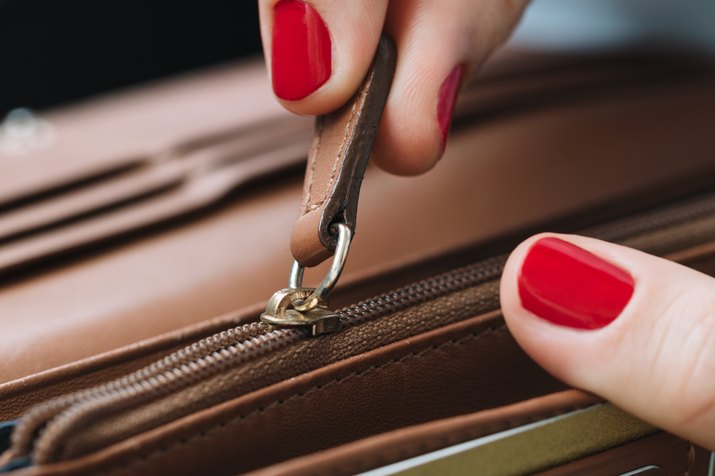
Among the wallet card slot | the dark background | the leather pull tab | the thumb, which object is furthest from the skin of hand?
the dark background

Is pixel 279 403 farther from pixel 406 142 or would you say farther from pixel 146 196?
pixel 146 196

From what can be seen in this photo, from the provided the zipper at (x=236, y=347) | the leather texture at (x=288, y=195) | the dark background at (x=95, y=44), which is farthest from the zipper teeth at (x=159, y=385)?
the dark background at (x=95, y=44)

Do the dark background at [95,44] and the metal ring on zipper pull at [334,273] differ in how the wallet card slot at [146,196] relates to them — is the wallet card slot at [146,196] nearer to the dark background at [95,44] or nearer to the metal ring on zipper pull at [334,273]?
the metal ring on zipper pull at [334,273]

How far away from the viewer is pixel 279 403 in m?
0.42

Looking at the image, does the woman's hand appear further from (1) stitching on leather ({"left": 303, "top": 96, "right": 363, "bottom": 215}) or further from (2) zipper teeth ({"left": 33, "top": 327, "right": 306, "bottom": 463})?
(2) zipper teeth ({"left": 33, "top": 327, "right": 306, "bottom": 463})

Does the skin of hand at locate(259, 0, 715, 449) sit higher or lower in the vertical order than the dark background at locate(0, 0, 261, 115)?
lower

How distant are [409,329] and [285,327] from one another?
0.24ft

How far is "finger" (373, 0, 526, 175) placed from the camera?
1.78 feet

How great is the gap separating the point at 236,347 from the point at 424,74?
0.78 feet

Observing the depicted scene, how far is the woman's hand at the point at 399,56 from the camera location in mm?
511

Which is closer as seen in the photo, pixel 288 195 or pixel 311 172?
pixel 311 172

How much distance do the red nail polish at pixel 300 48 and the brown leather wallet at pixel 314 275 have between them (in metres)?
0.15

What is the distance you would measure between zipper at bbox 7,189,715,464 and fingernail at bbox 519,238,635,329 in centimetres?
6

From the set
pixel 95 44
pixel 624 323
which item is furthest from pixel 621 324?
pixel 95 44
